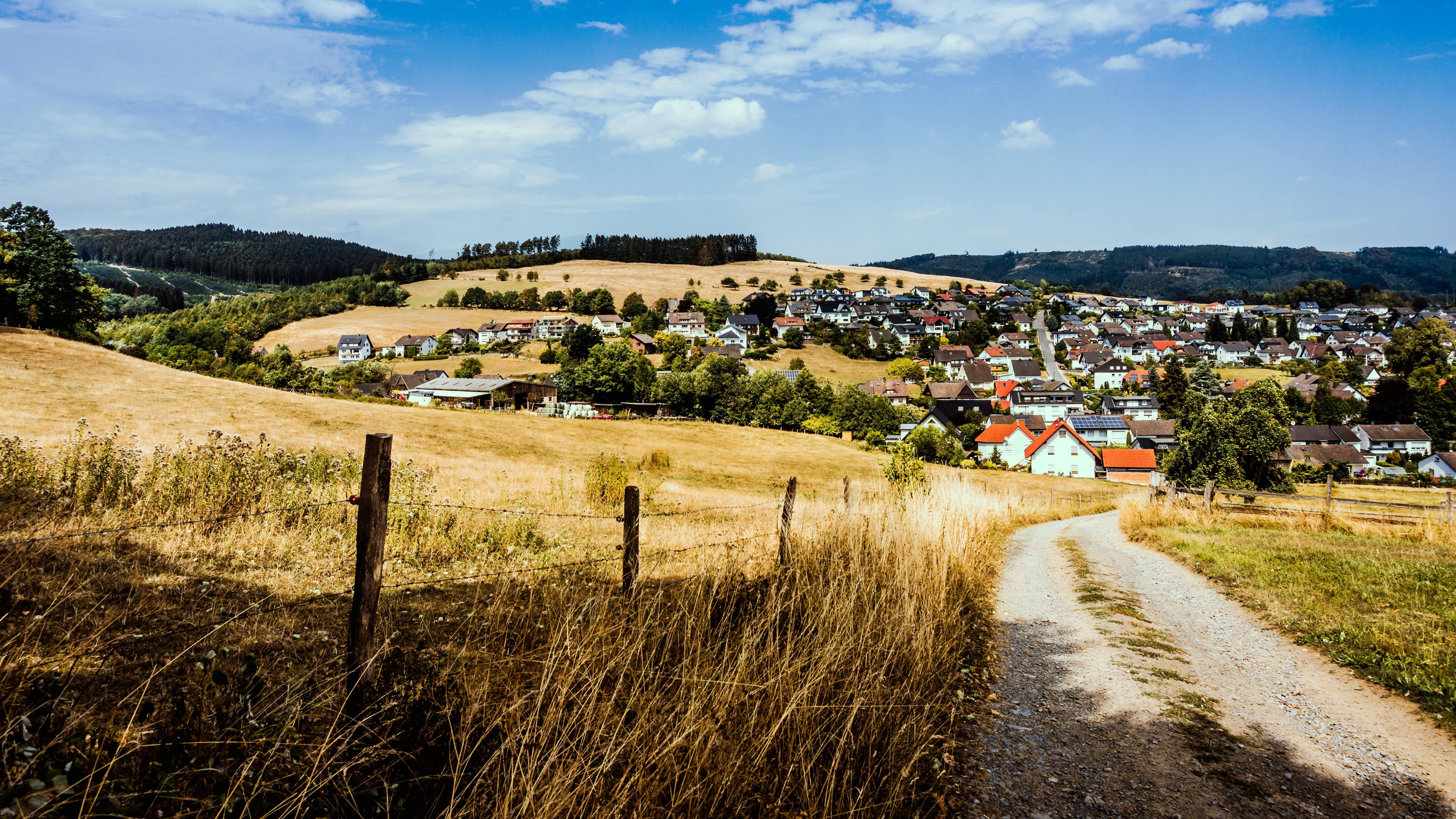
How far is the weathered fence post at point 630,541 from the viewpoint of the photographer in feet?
18.6

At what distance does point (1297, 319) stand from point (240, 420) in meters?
207

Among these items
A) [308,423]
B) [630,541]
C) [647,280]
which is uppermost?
[647,280]

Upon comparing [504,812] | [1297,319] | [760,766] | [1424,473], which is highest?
[1297,319]

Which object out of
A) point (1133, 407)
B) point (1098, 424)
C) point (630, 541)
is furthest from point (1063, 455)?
point (630, 541)

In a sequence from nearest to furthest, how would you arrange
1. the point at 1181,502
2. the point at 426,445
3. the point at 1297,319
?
the point at 1181,502 < the point at 426,445 < the point at 1297,319

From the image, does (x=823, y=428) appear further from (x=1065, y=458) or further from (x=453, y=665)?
(x=453, y=665)

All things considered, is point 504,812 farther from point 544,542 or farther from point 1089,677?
point 544,542

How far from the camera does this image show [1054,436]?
2662 inches

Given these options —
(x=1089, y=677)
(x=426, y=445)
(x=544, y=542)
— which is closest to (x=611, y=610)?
(x=1089, y=677)

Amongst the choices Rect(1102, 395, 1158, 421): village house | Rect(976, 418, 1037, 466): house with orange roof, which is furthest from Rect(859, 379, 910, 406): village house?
Rect(1102, 395, 1158, 421): village house

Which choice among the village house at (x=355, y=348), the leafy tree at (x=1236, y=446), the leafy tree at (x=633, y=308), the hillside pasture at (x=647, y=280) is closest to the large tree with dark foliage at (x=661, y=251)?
the hillside pasture at (x=647, y=280)

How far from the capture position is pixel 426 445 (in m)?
33.5

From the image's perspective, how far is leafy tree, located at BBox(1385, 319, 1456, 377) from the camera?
103 metres

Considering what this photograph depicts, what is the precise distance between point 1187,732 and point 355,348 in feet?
351
